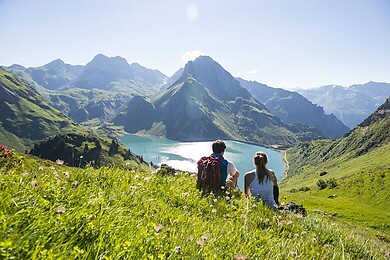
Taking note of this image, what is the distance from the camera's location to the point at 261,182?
10633 mm

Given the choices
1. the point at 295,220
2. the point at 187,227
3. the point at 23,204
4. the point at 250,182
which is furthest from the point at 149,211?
the point at 250,182

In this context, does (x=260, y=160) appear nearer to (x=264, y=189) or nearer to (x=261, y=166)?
(x=261, y=166)

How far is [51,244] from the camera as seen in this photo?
2.65 meters

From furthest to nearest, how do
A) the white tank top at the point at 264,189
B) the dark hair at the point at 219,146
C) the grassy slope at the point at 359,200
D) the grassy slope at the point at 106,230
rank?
the grassy slope at the point at 359,200, the dark hair at the point at 219,146, the white tank top at the point at 264,189, the grassy slope at the point at 106,230

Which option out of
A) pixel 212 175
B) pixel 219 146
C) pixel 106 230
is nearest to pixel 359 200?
pixel 219 146

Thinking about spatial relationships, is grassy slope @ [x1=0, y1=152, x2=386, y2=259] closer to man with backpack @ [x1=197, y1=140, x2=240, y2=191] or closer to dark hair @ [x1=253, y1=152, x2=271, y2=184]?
man with backpack @ [x1=197, y1=140, x2=240, y2=191]

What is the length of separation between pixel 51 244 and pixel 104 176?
4.80 meters

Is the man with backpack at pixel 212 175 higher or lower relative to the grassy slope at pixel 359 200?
higher

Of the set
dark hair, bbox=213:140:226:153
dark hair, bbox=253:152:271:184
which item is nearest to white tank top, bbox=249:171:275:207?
dark hair, bbox=253:152:271:184

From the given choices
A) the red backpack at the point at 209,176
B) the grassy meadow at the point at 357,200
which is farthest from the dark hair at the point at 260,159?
the grassy meadow at the point at 357,200

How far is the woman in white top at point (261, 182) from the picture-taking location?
10.5 meters

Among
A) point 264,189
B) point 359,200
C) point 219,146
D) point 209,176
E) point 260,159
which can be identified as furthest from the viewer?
point 359,200

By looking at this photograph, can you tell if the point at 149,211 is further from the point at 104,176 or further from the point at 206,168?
the point at 206,168

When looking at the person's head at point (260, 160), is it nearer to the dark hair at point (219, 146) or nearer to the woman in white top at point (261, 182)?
the woman in white top at point (261, 182)
